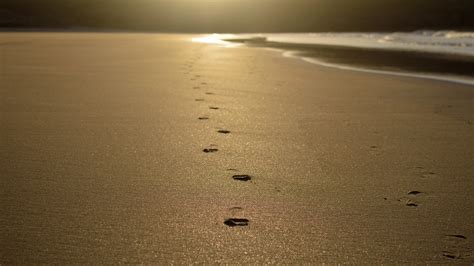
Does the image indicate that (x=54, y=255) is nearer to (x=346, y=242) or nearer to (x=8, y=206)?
(x=8, y=206)

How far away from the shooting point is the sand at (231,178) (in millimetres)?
1819

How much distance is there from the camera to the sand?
1.82 metres

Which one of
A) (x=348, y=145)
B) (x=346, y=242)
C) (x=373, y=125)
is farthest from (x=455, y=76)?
(x=346, y=242)

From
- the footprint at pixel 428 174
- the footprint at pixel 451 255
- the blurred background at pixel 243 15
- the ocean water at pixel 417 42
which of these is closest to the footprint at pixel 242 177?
the footprint at pixel 428 174

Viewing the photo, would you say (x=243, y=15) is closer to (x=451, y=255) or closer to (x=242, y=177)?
(x=242, y=177)

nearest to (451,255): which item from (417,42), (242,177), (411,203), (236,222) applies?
(411,203)

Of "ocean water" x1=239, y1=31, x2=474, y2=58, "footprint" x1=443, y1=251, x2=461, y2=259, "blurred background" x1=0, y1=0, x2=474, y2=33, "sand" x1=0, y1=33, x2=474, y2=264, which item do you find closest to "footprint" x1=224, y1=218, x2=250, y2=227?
"sand" x1=0, y1=33, x2=474, y2=264

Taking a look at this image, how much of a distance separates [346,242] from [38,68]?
633 cm

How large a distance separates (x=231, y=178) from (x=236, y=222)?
566 millimetres

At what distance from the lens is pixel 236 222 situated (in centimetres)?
203

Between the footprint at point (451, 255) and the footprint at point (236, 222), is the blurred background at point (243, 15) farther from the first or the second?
the footprint at point (451, 255)

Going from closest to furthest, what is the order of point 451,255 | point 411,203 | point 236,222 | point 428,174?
point 451,255 < point 236,222 < point 411,203 < point 428,174

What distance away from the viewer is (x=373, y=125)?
396cm

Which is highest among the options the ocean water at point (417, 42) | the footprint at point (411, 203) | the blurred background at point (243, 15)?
the blurred background at point (243, 15)
